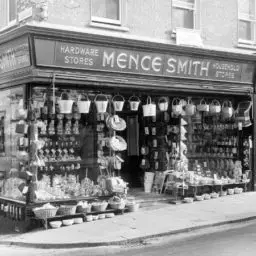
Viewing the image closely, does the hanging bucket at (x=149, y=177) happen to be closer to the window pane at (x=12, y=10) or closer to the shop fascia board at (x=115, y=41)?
the shop fascia board at (x=115, y=41)

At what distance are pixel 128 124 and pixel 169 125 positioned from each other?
1122mm

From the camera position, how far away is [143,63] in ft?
38.7

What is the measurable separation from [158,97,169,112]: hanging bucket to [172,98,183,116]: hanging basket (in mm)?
254

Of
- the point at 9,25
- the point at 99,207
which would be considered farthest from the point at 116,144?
the point at 9,25

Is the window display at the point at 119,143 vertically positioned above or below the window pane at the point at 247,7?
below

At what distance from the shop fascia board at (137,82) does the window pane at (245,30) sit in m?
1.42

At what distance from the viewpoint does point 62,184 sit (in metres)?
11.1

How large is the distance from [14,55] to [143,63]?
2.93 metres

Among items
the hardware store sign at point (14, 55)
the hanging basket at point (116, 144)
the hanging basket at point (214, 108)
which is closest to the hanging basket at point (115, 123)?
the hanging basket at point (116, 144)

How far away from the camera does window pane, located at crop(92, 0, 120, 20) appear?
37.1 feet

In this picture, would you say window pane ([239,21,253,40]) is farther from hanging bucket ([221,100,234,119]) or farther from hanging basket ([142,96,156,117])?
hanging basket ([142,96,156,117])

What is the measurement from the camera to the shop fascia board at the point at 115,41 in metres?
10.0

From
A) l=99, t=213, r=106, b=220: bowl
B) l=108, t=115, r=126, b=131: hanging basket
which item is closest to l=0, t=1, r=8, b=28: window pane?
l=108, t=115, r=126, b=131: hanging basket

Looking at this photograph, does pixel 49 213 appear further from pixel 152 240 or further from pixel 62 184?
pixel 152 240
